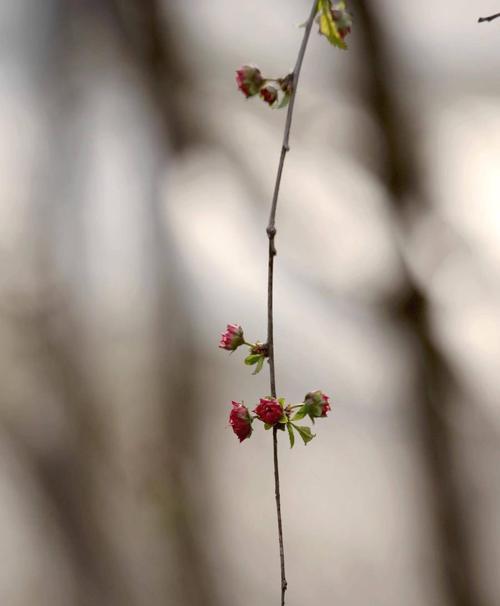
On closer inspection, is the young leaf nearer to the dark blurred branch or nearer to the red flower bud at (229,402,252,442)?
the red flower bud at (229,402,252,442)

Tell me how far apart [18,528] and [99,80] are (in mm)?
894

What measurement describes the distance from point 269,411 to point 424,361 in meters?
1.15

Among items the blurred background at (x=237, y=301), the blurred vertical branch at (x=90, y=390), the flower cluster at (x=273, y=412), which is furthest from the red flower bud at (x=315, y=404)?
the blurred vertical branch at (x=90, y=390)

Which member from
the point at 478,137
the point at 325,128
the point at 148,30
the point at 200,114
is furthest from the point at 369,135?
the point at 148,30

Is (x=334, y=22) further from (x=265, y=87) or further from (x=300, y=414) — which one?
(x=300, y=414)

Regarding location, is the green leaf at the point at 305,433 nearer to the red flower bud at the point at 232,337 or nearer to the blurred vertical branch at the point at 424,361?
the red flower bud at the point at 232,337

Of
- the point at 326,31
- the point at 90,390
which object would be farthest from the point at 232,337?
the point at 90,390

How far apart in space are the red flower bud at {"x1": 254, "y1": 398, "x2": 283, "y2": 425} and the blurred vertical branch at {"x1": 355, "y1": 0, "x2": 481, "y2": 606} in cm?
111

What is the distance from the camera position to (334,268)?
150cm

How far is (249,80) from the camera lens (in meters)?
0.46

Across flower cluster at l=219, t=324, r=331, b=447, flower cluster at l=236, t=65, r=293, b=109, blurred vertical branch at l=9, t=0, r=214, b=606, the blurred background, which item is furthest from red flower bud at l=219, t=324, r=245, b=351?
blurred vertical branch at l=9, t=0, r=214, b=606

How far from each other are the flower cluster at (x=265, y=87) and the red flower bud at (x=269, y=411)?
0.49 ft

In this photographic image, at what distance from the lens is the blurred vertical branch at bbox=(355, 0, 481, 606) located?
1.49m

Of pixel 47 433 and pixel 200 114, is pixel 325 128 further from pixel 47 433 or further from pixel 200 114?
pixel 47 433
